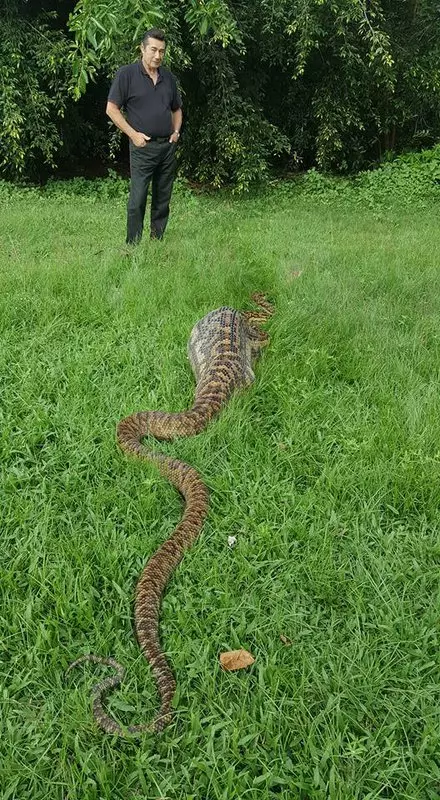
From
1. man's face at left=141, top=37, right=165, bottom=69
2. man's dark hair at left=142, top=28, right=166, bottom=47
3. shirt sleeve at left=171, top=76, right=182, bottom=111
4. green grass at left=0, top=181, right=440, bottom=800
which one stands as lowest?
green grass at left=0, top=181, right=440, bottom=800

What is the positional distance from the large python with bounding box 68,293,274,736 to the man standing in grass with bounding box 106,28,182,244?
2173 mm

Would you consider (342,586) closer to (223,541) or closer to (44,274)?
(223,541)

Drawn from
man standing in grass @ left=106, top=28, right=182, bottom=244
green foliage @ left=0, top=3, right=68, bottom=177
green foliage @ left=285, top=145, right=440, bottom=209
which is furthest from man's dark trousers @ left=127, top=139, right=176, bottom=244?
green foliage @ left=285, top=145, right=440, bottom=209

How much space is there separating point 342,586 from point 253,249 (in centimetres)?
546

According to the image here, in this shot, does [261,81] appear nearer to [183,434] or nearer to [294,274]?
[294,274]

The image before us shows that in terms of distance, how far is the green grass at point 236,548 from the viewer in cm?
212

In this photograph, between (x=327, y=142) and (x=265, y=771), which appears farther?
(x=327, y=142)

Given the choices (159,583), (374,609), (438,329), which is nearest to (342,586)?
(374,609)

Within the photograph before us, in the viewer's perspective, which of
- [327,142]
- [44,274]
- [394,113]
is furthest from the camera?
[394,113]

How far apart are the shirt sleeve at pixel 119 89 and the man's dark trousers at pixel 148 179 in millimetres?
482

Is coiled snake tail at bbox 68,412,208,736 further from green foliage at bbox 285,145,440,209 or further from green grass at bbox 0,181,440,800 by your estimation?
green foliage at bbox 285,145,440,209

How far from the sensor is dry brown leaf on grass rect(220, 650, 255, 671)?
2414 mm

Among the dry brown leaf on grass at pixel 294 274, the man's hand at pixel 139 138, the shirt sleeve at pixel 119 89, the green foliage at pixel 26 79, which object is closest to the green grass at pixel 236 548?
the dry brown leaf on grass at pixel 294 274

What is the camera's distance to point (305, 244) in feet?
26.4
